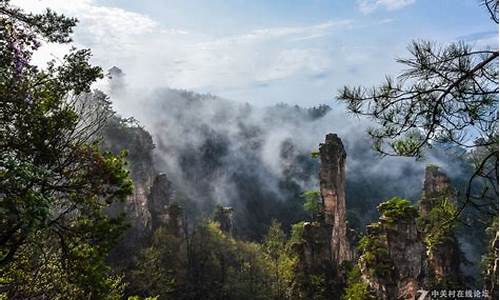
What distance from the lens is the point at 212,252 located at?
147ft

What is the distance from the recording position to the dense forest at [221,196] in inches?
280

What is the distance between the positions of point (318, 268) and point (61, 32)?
31927mm

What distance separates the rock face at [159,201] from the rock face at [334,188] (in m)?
17.8

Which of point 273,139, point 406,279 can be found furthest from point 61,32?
point 273,139

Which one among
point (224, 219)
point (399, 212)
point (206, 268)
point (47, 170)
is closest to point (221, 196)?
point (224, 219)

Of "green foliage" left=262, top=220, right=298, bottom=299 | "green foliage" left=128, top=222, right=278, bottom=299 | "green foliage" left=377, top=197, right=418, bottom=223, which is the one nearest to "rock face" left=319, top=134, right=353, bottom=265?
"green foliage" left=262, top=220, right=298, bottom=299

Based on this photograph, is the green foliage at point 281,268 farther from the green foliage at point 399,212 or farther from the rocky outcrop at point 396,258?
the green foliage at point 399,212

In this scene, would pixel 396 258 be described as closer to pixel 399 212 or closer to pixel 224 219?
pixel 399 212

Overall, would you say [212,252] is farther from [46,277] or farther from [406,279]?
[46,277]

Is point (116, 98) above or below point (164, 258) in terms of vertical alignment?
above

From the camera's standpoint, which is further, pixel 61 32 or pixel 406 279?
pixel 406 279

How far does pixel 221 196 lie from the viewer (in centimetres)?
10038

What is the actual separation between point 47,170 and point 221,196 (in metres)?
92.8

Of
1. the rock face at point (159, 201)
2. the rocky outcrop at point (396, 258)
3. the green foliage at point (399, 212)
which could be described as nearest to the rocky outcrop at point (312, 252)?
the rocky outcrop at point (396, 258)
